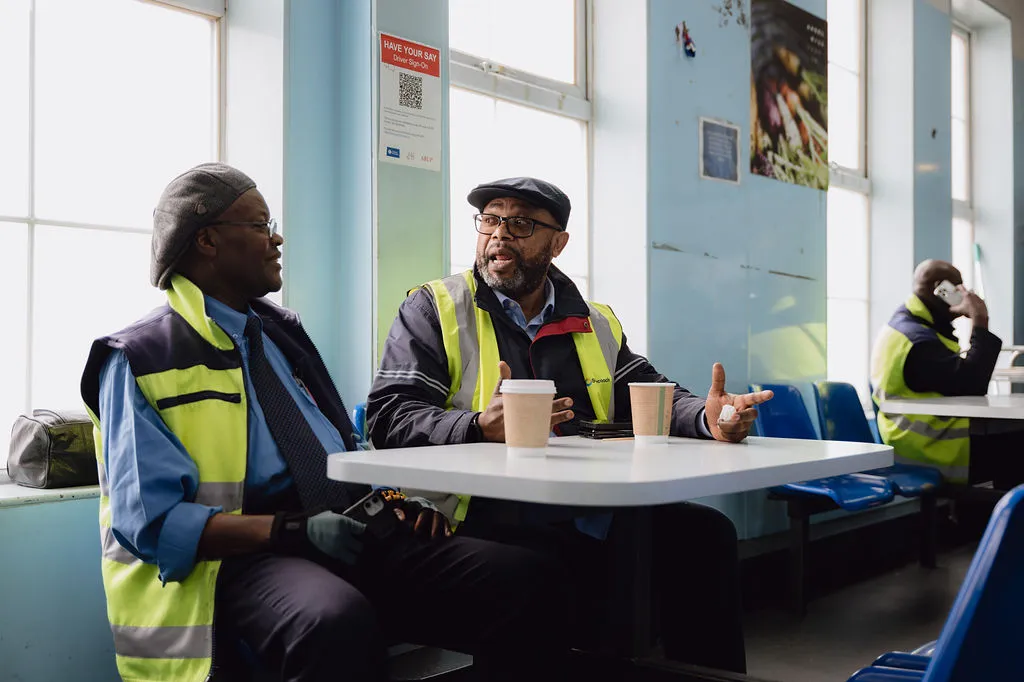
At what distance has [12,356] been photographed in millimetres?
2408

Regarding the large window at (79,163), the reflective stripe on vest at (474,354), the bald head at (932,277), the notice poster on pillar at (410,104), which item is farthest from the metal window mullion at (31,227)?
the bald head at (932,277)

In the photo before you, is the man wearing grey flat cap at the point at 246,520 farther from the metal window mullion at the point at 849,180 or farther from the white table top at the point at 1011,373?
the white table top at the point at 1011,373

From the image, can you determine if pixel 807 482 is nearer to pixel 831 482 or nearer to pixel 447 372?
pixel 831 482

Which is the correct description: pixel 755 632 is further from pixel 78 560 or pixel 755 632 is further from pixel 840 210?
pixel 840 210

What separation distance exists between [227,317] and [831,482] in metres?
2.65

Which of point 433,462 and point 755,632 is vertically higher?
point 433,462

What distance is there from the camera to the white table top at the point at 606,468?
3.98ft

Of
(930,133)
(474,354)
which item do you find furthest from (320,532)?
(930,133)

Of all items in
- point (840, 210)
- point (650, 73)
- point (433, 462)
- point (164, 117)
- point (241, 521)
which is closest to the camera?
point (433, 462)

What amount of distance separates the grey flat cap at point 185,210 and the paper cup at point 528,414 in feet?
2.56

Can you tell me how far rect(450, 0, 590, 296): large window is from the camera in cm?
351

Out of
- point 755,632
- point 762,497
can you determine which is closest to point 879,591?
point 762,497

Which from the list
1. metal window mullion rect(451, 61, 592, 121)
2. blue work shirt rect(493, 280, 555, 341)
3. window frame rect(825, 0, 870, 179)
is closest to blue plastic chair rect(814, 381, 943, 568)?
metal window mullion rect(451, 61, 592, 121)

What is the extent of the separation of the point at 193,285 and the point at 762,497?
3.14 metres
